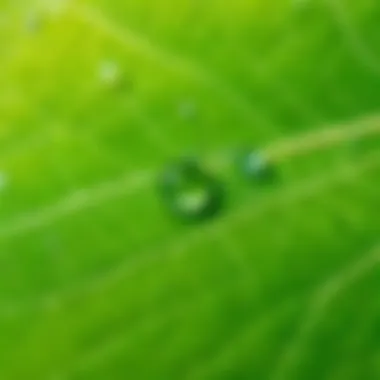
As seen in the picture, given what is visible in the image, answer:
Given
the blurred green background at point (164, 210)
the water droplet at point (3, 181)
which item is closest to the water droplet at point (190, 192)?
the blurred green background at point (164, 210)

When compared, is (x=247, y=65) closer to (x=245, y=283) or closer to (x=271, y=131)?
(x=271, y=131)

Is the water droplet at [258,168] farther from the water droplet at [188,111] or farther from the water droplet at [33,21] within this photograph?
the water droplet at [33,21]

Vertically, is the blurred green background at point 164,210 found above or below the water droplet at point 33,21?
below

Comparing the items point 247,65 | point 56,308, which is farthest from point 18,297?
point 247,65

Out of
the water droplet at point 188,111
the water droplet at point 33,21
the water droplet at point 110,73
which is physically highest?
the water droplet at point 33,21

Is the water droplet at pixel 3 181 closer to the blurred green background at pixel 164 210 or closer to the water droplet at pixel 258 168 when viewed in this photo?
the blurred green background at pixel 164 210

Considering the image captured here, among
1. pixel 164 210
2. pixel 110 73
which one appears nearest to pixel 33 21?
pixel 110 73

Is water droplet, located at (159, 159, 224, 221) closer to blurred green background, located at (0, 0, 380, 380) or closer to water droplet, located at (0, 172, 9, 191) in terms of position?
blurred green background, located at (0, 0, 380, 380)

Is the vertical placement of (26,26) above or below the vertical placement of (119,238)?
above
